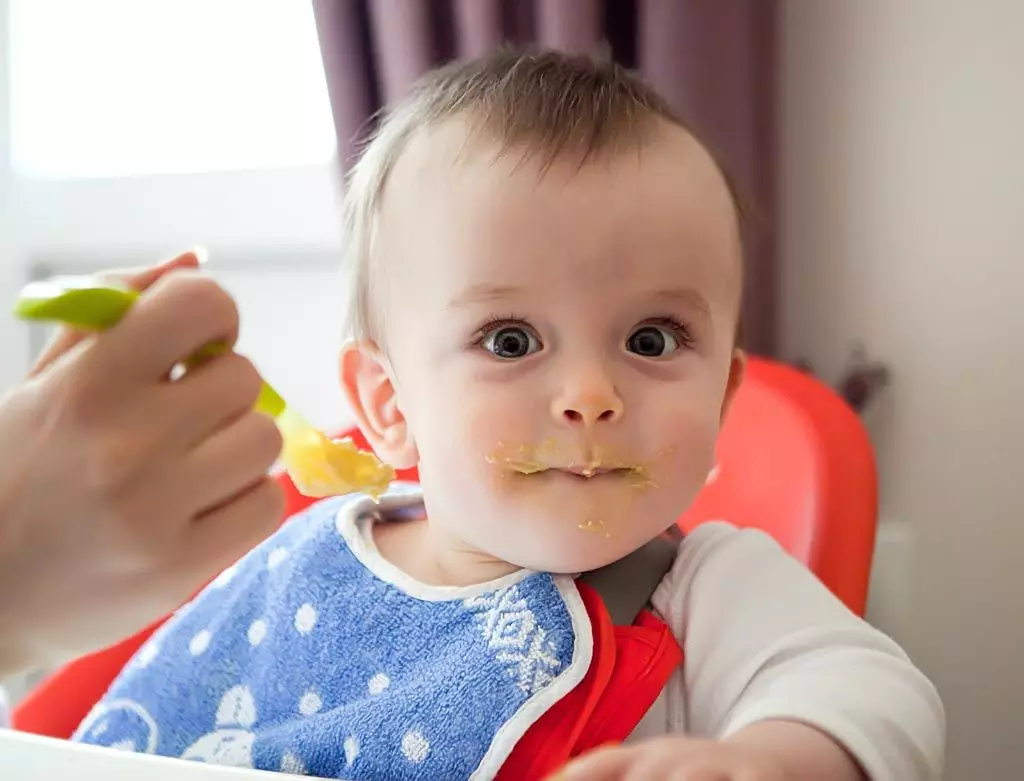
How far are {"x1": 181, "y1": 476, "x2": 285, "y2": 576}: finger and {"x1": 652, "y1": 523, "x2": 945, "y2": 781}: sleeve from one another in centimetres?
30

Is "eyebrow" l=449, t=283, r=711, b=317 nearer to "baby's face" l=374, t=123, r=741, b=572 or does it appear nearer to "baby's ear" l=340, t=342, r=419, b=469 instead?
"baby's face" l=374, t=123, r=741, b=572

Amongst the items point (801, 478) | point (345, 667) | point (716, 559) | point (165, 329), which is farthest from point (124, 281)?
point (801, 478)

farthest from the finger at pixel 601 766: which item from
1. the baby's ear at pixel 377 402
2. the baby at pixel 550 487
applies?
the baby's ear at pixel 377 402

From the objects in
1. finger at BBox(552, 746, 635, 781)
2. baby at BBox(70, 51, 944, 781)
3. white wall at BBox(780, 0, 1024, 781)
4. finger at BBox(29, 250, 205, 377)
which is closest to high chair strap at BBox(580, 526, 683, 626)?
baby at BBox(70, 51, 944, 781)

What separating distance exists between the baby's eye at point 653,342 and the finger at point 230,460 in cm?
25

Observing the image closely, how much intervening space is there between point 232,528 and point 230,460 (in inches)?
1.5

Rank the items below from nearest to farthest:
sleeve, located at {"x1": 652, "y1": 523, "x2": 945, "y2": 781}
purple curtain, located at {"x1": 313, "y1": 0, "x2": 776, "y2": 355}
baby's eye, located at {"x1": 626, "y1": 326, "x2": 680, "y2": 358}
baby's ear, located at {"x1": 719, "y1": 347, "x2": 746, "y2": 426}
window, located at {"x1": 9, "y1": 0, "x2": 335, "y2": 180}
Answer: sleeve, located at {"x1": 652, "y1": 523, "x2": 945, "y2": 781} < baby's eye, located at {"x1": 626, "y1": 326, "x2": 680, "y2": 358} < baby's ear, located at {"x1": 719, "y1": 347, "x2": 746, "y2": 426} < purple curtain, located at {"x1": 313, "y1": 0, "x2": 776, "y2": 355} < window, located at {"x1": 9, "y1": 0, "x2": 335, "y2": 180}

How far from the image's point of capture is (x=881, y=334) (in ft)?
3.66

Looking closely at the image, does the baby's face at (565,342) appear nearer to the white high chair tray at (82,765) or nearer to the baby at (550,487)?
the baby at (550,487)

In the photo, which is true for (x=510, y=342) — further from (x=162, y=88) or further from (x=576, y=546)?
(x=162, y=88)

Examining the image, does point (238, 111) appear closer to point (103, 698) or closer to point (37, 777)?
point (103, 698)

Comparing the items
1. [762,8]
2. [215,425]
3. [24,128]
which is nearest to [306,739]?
[215,425]

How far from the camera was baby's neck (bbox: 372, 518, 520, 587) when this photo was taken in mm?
744

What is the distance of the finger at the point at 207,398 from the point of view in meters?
0.49
